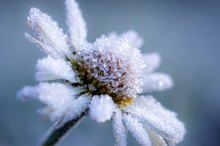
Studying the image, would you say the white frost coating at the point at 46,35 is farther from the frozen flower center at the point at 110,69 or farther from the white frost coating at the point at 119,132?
the white frost coating at the point at 119,132

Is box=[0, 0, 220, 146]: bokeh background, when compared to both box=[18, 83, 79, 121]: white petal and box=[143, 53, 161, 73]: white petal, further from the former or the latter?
box=[18, 83, 79, 121]: white petal

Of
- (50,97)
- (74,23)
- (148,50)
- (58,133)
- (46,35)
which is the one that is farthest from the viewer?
(148,50)

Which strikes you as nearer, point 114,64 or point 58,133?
point 58,133

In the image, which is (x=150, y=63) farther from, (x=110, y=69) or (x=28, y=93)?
(x=28, y=93)

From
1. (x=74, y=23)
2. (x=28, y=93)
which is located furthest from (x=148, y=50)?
(x=28, y=93)

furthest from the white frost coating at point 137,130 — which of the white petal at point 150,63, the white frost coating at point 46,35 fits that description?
the white petal at point 150,63

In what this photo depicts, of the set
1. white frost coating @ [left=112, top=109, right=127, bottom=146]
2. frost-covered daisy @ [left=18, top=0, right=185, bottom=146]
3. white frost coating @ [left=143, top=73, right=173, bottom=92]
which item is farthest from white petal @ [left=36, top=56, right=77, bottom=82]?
white frost coating @ [left=143, top=73, right=173, bottom=92]
